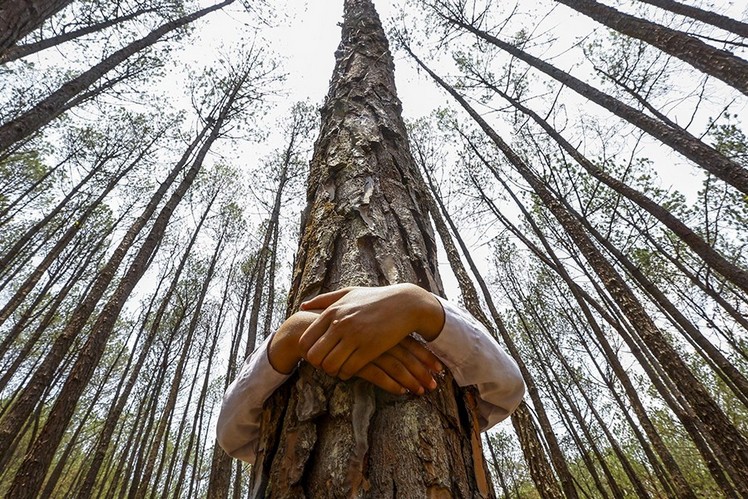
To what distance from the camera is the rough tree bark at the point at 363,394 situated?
2.30 feet

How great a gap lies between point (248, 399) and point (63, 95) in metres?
6.35

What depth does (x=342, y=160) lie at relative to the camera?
155cm

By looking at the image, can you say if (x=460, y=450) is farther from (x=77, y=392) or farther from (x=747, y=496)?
(x=747, y=496)

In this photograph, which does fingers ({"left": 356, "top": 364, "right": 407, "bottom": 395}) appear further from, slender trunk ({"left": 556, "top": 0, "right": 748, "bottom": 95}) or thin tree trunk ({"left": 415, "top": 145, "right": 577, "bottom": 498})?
slender trunk ({"left": 556, "top": 0, "right": 748, "bottom": 95})

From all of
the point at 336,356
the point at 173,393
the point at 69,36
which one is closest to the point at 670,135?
the point at 336,356

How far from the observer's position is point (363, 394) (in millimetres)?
809

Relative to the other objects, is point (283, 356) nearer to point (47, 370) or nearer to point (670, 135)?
point (670, 135)

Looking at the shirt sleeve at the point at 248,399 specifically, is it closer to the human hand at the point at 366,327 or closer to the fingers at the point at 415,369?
the human hand at the point at 366,327

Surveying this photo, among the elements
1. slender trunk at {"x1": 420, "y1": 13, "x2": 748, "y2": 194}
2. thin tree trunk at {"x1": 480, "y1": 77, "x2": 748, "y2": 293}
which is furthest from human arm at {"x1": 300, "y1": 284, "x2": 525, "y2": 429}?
thin tree trunk at {"x1": 480, "y1": 77, "x2": 748, "y2": 293}

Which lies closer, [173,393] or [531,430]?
[531,430]

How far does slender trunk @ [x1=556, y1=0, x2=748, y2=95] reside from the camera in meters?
3.75

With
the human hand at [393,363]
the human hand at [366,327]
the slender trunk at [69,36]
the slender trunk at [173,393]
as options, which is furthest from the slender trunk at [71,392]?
the slender trunk at [173,393]

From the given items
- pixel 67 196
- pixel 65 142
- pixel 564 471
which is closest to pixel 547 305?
pixel 564 471

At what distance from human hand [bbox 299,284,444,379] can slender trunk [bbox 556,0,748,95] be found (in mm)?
4956
